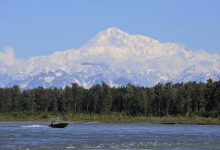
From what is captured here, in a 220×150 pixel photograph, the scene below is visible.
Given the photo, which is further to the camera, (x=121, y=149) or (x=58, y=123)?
(x=58, y=123)

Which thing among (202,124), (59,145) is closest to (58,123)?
(202,124)

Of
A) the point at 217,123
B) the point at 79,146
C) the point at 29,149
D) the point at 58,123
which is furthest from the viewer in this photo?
the point at 217,123

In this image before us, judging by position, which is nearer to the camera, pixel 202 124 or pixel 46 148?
pixel 46 148

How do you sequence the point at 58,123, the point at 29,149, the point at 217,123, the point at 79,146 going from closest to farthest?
1. the point at 29,149
2. the point at 79,146
3. the point at 58,123
4. the point at 217,123

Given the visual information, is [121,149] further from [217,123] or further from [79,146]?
[217,123]

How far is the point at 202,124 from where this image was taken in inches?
7731

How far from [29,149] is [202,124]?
400ft

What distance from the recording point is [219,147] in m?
87.1

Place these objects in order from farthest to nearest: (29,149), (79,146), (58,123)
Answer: (58,123)
(79,146)
(29,149)

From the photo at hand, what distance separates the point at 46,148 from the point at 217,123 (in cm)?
11708

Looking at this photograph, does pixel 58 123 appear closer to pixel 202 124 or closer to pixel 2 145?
pixel 202 124

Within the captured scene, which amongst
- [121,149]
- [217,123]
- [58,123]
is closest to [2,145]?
[121,149]

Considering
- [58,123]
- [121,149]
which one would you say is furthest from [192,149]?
[58,123]

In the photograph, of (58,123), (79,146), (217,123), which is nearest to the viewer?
(79,146)
